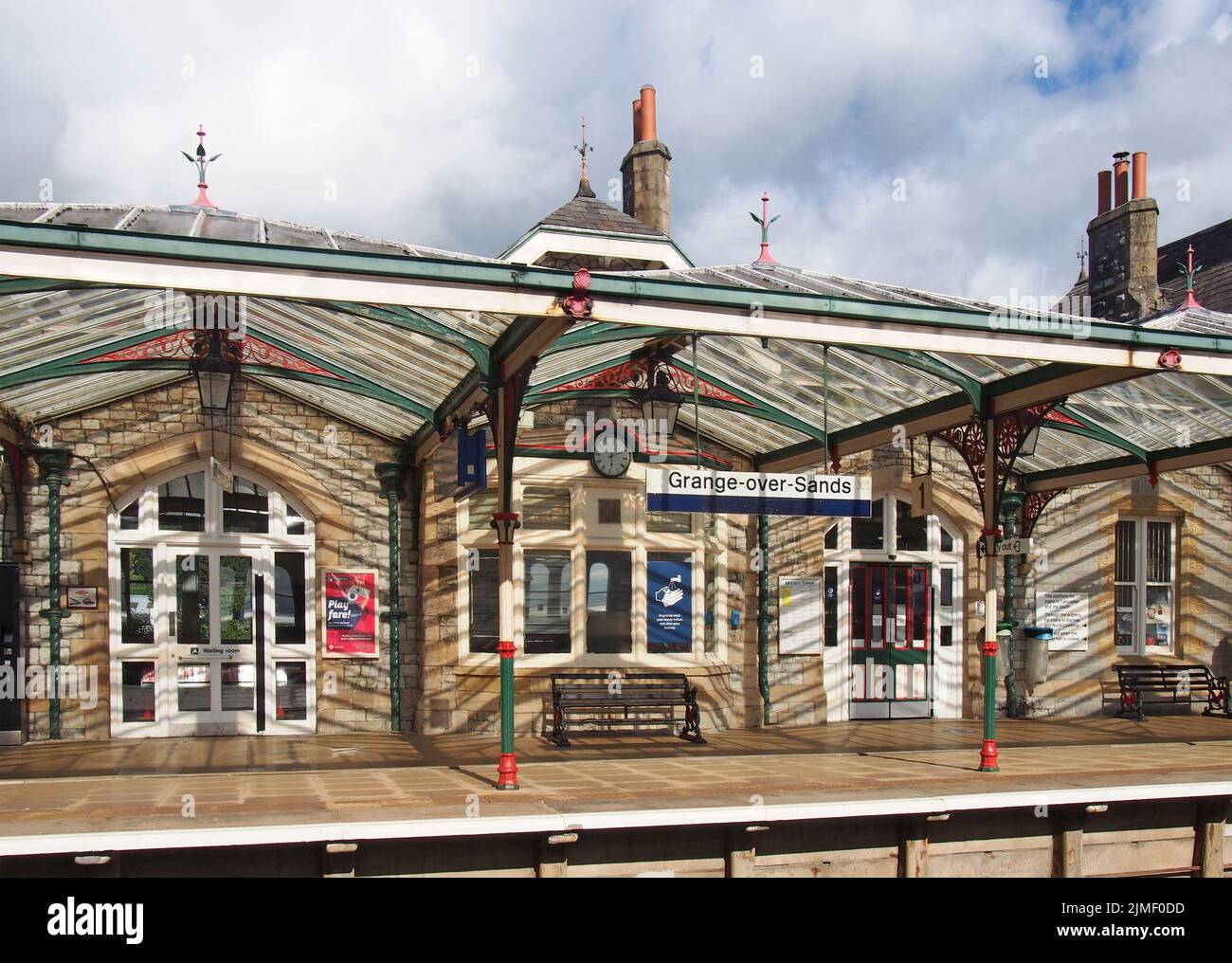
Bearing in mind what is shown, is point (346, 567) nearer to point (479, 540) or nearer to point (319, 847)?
point (479, 540)

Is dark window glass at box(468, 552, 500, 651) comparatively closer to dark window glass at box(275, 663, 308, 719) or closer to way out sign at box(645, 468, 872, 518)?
dark window glass at box(275, 663, 308, 719)

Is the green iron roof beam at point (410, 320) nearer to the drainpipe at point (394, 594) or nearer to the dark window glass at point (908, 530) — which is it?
the drainpipe at point (394, 594)

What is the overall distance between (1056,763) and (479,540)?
5.71 m

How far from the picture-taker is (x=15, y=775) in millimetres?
8312

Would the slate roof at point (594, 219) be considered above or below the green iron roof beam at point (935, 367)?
above

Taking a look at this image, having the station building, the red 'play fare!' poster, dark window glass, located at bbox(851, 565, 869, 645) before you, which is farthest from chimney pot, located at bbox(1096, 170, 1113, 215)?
the red 'play fare!' poster

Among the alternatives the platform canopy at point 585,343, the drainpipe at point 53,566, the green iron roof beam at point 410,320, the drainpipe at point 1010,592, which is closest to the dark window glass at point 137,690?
the drainpipe at point 53,566

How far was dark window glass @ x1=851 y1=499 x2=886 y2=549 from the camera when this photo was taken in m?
13.2

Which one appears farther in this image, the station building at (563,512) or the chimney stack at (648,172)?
the chimney stack at (648,172)

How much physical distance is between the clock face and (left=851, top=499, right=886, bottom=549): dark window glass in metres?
3.09

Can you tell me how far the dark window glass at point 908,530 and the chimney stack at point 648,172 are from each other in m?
6.10

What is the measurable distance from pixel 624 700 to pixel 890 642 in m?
4.04

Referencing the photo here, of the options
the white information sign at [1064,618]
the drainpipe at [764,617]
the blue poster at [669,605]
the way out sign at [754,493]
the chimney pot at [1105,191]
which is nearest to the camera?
the way out sign at [754,493]

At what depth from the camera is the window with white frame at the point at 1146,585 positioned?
1429 cm
